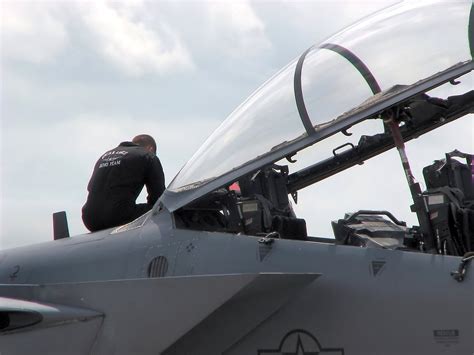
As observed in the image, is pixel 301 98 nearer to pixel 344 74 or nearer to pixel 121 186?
pixel 344 74

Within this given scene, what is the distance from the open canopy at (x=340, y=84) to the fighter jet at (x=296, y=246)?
0.03ft

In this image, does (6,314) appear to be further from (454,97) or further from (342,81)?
(454,97)

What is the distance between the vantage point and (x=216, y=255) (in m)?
5.76

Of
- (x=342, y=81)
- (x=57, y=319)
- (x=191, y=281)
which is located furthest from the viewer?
(x=342, y=81)

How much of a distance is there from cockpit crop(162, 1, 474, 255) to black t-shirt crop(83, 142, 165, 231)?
764 millimetres

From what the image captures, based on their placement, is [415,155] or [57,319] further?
[415,155]

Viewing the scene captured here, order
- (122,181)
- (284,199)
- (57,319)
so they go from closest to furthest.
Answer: (57,319), (284,199), (122,181)

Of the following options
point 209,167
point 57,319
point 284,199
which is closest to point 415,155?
point 284,199

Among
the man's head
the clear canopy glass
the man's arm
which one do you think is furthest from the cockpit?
the man's head

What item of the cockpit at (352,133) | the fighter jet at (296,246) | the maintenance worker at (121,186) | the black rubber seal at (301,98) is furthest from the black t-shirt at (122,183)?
the black rubber seal at (301,98)

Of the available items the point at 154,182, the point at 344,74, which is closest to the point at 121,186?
the point at 154,182

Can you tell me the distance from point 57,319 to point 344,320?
75.5 inches

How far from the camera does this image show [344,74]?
239 inches

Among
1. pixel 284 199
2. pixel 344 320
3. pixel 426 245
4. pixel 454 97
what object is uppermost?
pixel 454 97
